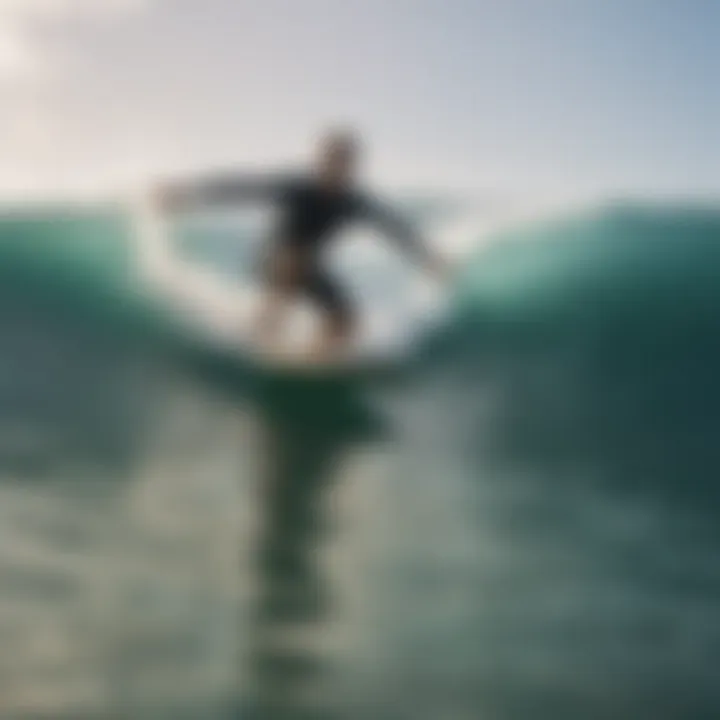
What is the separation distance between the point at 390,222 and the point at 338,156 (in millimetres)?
146

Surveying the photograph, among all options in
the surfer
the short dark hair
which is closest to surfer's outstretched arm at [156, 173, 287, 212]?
the surfer

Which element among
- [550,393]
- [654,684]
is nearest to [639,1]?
[550,393]

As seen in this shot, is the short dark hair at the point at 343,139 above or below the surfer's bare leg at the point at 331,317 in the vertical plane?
above

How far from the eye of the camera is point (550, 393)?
2021 millimetres

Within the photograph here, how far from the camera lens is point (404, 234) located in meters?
2.00

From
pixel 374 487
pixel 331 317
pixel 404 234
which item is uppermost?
pixel 404 234

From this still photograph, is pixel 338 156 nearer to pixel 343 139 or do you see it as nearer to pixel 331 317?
pixel 343 139

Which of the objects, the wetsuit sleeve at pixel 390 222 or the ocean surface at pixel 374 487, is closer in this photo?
the ocean surface at pixel 374 487

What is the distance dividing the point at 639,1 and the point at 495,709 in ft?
4.18

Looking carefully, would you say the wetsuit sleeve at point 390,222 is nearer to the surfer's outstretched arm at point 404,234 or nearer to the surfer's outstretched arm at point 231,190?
the surfer's outstretched arm at point 404,234

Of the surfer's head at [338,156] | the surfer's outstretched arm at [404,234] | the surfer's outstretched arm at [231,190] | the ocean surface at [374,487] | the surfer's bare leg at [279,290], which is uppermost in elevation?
the surfer's head at [338,156]

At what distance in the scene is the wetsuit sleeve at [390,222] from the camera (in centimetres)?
199

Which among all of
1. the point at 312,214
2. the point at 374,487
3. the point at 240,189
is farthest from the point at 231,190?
the point at 374,487

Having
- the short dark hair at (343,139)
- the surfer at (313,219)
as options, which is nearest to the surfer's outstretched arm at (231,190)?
the surfer at (313,219)
